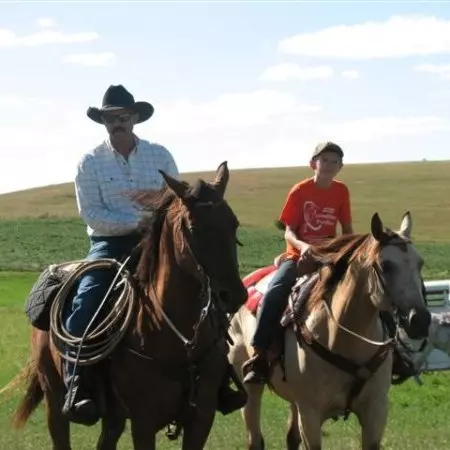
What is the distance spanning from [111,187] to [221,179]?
3.91 ft

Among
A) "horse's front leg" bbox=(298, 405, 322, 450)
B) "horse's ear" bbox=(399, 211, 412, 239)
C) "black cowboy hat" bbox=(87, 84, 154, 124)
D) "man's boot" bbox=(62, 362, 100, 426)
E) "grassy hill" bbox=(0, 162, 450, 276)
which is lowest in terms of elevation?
"grassy hill" bbox=(0, 162, 450, 276)

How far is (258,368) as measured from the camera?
862 centimetres

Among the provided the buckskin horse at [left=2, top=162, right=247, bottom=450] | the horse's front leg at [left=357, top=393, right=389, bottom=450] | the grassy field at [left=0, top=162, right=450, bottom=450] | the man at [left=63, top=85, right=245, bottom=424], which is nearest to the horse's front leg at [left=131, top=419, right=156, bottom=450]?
the buckskin horse at [left=2, top=162, right=247, bottom=450]

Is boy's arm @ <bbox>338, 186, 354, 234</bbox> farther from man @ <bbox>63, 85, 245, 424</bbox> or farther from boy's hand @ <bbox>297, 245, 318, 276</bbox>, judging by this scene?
man @ <bbox>63, 85, 245, 424</bbox>

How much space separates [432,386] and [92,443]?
5.75 metres

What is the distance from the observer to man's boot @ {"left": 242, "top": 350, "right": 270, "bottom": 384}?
8.57 meters

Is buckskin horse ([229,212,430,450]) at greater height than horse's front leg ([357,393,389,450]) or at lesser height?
greater

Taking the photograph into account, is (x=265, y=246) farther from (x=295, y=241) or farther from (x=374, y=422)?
(x=374, y=422)

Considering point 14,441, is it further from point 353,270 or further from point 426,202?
point 426,202

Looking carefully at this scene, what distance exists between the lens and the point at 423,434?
1093cm

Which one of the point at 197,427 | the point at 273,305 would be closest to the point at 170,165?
the point at 273,305

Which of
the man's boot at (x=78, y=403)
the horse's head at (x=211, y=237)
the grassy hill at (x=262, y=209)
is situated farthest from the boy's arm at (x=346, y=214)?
the grassy hill at (x=262, y=209)

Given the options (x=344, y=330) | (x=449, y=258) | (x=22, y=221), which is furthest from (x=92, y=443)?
(x=22, y=221)

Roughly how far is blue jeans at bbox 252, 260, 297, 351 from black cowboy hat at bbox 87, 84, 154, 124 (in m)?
1.86
